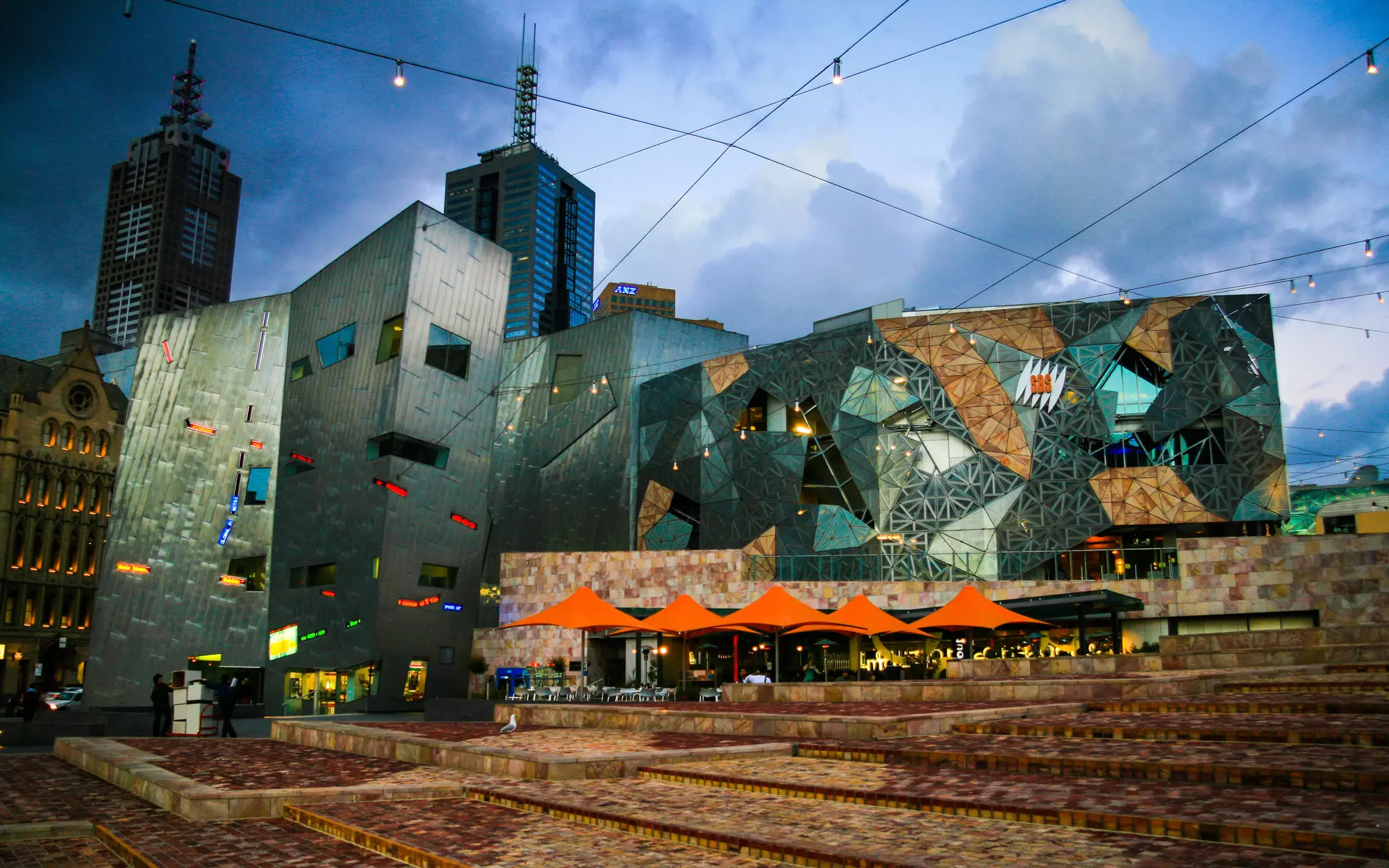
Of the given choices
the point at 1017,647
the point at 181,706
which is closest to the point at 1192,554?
the point at 1017,647

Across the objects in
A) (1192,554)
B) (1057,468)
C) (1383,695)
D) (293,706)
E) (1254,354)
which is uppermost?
(1254,354)

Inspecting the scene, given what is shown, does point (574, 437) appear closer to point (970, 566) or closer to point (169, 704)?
point (970, 566)

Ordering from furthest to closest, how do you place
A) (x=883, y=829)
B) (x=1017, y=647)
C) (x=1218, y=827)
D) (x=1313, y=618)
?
(x=1017, y=647), (x=1313, y=618), (x=883, y=829), (x=1218, y=827)

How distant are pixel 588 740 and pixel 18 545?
203 feet

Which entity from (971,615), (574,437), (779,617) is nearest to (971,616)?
(971,615)

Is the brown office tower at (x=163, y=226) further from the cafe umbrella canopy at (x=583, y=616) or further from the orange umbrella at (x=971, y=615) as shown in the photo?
the orange umbrella at (x=971, y=615)

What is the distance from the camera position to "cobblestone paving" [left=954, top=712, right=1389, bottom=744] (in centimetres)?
842

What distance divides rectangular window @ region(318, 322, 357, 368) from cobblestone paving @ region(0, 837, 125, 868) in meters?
30.5

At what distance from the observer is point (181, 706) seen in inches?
766

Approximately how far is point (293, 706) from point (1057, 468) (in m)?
27.8

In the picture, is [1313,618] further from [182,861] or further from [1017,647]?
[182,861]

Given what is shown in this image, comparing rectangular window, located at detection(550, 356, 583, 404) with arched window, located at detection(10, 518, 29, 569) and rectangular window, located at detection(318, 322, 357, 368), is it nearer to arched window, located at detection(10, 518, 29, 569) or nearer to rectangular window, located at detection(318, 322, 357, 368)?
rectangular window, located at detection(318, 322, 357, 368)

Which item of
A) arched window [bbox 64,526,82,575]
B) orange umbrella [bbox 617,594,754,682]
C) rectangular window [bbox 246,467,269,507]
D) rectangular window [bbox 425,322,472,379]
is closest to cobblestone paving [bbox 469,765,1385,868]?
orange umbrella [bbox 617,594,754,682]

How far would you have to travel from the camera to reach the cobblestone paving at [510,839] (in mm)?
6242
